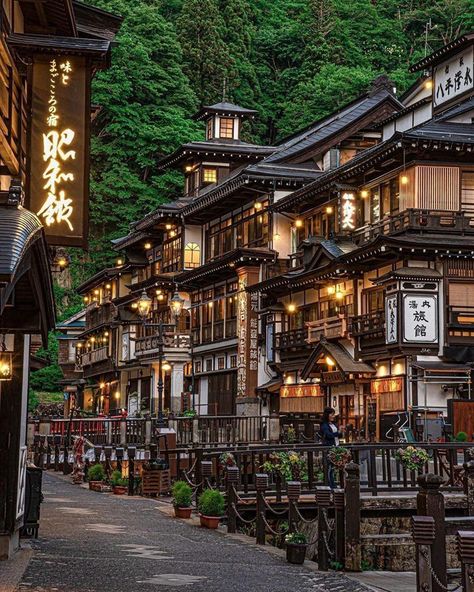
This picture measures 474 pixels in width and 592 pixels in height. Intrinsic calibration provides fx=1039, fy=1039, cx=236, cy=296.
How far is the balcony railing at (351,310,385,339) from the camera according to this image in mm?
43625

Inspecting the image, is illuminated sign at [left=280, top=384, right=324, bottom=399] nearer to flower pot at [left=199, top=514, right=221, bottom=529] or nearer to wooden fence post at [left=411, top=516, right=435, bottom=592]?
flower pot at [left=199, top=514, right=221, bottom=529]

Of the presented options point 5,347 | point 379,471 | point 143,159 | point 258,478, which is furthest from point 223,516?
point 143,159

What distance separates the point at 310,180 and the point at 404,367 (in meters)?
15.5

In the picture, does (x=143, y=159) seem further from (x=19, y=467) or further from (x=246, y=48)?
(x=19, y=467)

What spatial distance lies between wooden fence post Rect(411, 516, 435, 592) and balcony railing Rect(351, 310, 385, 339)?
30866 millimetres

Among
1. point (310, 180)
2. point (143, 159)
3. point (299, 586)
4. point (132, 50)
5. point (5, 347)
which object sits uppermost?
point (132, 50)

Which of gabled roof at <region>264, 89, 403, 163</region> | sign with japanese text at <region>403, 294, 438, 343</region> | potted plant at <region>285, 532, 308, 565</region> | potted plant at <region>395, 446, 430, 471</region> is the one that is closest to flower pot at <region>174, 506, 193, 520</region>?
potted plant at <region>395, 446, 430, 471</region>

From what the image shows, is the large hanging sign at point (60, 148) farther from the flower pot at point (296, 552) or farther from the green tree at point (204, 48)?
the green tree at point (204, 48)

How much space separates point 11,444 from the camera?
Answer: 15.9m

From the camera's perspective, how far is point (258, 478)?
70.7 feet

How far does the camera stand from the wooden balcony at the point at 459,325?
4250 cm

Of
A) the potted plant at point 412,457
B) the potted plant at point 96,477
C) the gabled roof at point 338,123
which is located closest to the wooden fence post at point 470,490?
the potted plant at point 412,457

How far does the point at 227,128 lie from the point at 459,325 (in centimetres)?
2899

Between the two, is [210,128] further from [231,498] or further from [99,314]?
[231,498]
